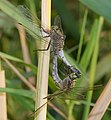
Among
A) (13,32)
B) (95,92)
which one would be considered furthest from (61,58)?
(13,32)

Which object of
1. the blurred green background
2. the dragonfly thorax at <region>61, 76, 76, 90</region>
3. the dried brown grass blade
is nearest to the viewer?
the dried brown grass blade

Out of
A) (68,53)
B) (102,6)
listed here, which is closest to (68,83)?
(102,6)

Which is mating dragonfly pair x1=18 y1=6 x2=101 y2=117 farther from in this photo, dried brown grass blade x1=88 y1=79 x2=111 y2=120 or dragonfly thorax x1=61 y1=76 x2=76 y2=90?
dried brown grass blade x1=88 y1=79 x2=111 y2=120

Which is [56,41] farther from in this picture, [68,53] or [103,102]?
[68,53]

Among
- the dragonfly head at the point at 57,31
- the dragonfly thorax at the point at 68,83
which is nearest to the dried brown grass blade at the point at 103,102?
the dragonfly thorax at the point at 68,83

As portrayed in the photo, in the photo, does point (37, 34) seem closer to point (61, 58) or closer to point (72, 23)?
point (61, 58)

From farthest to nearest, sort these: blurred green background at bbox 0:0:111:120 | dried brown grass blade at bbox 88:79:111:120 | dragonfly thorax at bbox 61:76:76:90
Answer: blurred green background at bbox 0:0:111:120, dragonfly thorax at bbox 61:76:76:90, dried brown grass blade at bbox 88:79:111:120

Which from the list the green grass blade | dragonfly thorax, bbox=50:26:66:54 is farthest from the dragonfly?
the green grass blade

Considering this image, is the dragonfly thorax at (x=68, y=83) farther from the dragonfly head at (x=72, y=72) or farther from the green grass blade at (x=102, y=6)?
the green grass blade at (x=102, y=6)
